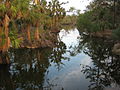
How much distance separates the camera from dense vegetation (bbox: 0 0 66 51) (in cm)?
2395

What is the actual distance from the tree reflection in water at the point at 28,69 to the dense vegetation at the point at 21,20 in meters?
2.44

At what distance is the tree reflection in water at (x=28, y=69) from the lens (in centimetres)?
1978

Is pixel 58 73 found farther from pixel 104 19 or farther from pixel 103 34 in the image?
pixel 104 19

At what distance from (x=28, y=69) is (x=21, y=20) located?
44.2 feet

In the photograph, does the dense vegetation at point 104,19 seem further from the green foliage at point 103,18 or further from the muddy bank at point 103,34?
the muddy bank at point 103,34

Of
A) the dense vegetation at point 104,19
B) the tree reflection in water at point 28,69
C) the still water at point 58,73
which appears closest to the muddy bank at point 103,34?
the dense vegetation at point 104,19

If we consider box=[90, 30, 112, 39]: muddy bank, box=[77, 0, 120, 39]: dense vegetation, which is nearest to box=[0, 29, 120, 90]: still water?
box=[90, 30, 112, 39]: muddy bank

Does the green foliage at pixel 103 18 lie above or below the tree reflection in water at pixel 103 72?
above

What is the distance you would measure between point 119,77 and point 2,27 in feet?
47.9

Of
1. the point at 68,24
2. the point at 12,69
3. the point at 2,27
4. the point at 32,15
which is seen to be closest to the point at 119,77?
the point at 12,69

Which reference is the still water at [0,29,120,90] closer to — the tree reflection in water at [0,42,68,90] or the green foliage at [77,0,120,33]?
the tree reflection in water at [0,42,68,90]

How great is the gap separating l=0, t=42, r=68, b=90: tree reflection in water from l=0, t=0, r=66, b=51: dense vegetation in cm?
244

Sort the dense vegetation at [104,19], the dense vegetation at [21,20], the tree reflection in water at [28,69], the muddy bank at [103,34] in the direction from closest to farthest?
the tree reflection in water at [28,69] → the dense vegetation at [21,20] → the muddy bank at [103,34] → the dense vegetation at [104,19]

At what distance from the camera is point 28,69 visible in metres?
25.2
